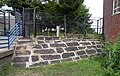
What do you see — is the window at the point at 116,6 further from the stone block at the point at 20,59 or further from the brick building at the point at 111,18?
the stone block at the point at 20,59

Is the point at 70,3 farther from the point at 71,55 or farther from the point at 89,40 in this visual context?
the point at 71,55

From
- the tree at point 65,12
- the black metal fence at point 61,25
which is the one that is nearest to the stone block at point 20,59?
the black metal fence at point 61,25

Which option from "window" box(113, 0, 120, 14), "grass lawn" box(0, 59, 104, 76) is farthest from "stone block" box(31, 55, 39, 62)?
"window" box(113, 0, 120, 14)

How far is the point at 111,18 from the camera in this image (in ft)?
42.1

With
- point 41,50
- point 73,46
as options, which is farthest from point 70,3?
point 41,50

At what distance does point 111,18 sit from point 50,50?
438cm

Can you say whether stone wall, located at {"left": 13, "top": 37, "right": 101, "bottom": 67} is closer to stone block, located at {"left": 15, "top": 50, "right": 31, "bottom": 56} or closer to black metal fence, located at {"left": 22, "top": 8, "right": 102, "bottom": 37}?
stone block, located at {"left": 15, "top": 50, "right": 31, "bottom": 56}

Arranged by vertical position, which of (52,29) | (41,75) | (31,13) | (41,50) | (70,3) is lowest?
(41,75)

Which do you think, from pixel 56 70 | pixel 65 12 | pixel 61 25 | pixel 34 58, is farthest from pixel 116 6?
pixel 65 12

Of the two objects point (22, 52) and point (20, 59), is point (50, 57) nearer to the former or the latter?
point (22, 52)

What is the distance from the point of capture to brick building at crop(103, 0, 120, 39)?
11695 millimetres

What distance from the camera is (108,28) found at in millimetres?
13391

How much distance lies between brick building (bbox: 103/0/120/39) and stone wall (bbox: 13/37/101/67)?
1.25m

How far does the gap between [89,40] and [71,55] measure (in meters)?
2.48
